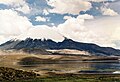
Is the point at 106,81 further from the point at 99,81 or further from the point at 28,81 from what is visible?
the point at 28,81

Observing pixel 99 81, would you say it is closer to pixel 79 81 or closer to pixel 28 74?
pixel 79 81

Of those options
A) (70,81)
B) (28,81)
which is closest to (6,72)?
(28,81)

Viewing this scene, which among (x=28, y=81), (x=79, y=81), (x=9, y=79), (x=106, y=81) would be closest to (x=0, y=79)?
(x=9, y=79)

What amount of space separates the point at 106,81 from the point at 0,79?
132 ft

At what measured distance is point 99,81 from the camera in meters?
127

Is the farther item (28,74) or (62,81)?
(28,74)

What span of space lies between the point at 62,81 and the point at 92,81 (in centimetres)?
1096

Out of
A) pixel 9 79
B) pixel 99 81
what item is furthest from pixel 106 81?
pixel 9 79

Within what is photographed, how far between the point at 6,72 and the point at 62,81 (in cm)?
2936

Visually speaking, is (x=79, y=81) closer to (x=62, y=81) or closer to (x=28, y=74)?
(x=62, y=81)

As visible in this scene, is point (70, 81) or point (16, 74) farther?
point (16, 74)

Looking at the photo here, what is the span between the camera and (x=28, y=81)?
128 metres

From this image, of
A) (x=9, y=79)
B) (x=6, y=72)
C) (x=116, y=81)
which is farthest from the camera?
(x=6, y=72)

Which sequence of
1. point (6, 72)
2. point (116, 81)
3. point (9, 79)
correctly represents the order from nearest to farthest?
point (116, 81) → point (9, 79) → point (6, 72)
